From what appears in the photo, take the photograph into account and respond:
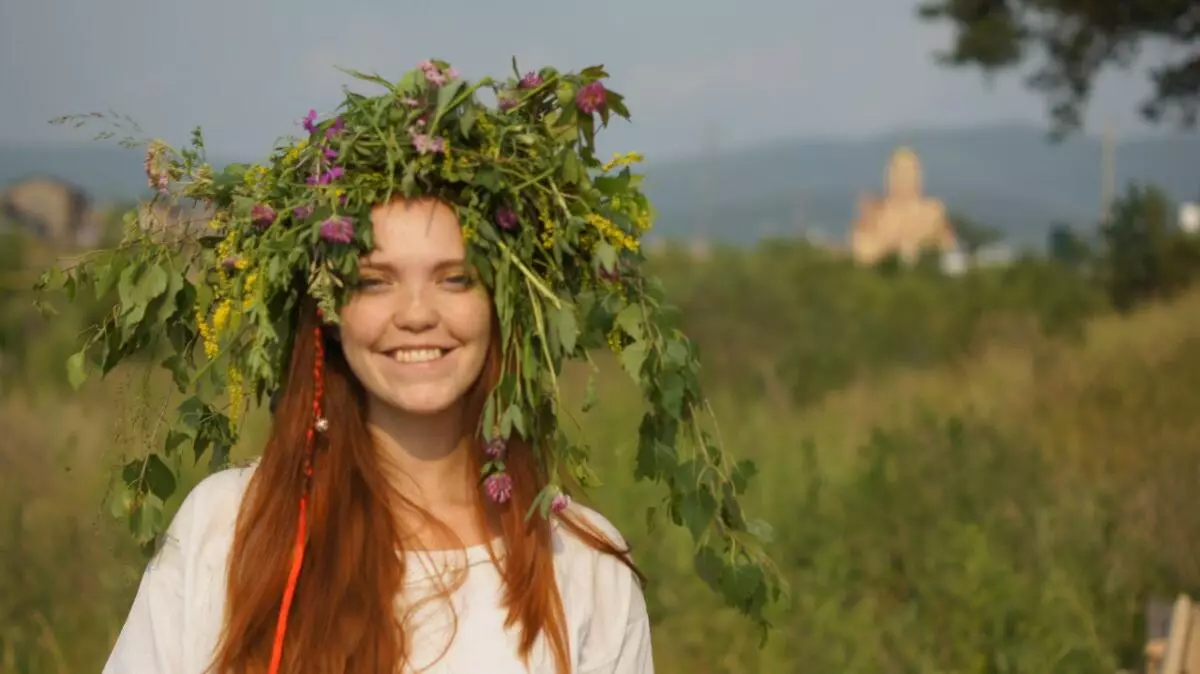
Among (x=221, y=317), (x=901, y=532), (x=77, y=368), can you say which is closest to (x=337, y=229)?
(x=221, y=317)

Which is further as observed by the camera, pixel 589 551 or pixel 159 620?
pixel 589 551

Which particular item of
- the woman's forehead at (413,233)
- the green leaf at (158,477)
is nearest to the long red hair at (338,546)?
the woman's forehead at (413,233)

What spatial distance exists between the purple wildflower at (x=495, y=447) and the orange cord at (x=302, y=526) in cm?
32

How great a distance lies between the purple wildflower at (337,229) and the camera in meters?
2.63

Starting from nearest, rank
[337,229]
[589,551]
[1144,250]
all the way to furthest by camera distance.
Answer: [337,229] < [589,551] < [1144,250]

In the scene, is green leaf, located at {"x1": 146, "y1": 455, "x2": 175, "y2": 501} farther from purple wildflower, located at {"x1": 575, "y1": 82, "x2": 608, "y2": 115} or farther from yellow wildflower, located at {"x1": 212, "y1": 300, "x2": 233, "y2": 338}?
purple wildflower, located at {"x1": 575, "y1": 82, "x2": 608, "y2": 115}

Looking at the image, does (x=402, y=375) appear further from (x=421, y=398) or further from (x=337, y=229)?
(x=337, y=229)

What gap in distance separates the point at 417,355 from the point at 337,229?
0.29 metres

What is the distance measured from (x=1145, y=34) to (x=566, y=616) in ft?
43.0

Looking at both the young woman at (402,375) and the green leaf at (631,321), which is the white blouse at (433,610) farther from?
the green leaf at (631,321)

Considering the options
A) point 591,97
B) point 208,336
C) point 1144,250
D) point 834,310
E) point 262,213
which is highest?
point 591,97

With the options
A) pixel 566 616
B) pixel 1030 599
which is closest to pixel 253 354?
pixel 566 616

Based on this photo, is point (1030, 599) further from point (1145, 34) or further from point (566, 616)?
point (1145, 34)

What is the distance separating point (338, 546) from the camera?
2.76 m
